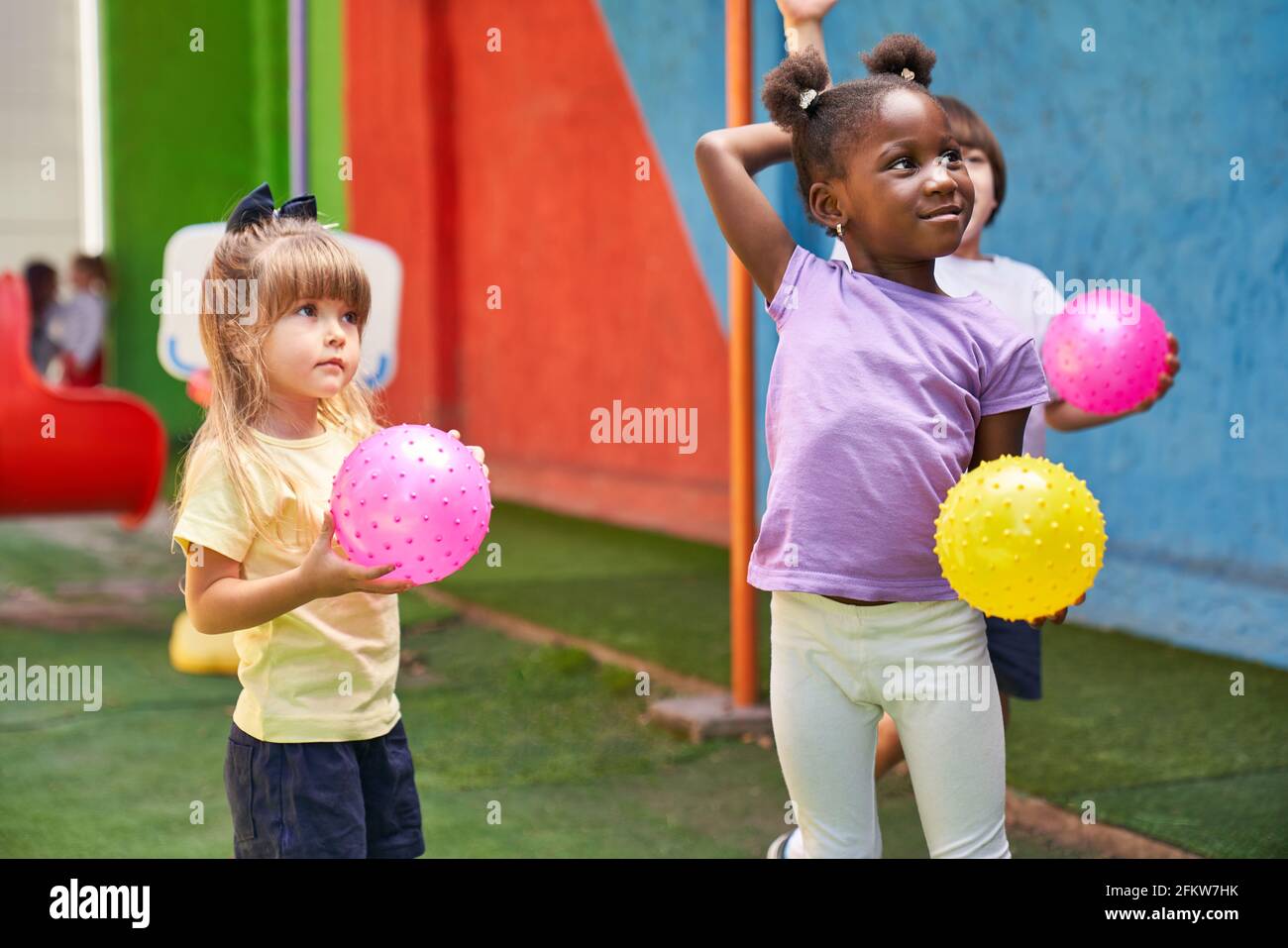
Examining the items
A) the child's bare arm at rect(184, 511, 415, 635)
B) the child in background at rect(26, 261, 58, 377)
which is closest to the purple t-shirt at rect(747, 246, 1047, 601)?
the child's bare arm at rect(184, 511, 415, 635)

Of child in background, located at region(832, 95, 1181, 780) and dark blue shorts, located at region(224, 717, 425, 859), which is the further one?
child in background, located at region(832, 95, 1181, 780)

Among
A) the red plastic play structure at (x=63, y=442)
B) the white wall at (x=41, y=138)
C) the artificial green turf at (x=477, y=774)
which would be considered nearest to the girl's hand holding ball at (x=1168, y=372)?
the artificial green turf at (x=477, y=774)

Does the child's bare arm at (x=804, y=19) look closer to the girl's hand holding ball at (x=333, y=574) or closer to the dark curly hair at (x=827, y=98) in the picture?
the dark curly hair at (x=827, y=98)

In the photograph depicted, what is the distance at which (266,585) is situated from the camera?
2012mm

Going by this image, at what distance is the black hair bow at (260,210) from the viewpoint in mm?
2279

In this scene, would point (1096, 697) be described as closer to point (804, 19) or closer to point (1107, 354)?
point (1107, 354)

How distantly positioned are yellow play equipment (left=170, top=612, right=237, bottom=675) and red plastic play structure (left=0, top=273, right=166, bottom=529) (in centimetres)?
109

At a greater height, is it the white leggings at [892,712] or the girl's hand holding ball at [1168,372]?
the girl's hand holding ball at [1168,372]

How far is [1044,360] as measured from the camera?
2.81m

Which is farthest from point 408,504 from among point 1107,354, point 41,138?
point 41,138

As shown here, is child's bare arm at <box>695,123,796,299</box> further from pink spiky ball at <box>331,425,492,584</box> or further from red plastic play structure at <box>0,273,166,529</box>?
red plastic play structure at <box>0,273,166,529</box>

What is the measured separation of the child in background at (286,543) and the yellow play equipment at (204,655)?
8.99 feet

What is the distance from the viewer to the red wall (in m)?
8.30

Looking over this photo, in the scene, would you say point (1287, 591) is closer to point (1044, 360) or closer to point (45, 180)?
point (1044, 360)
